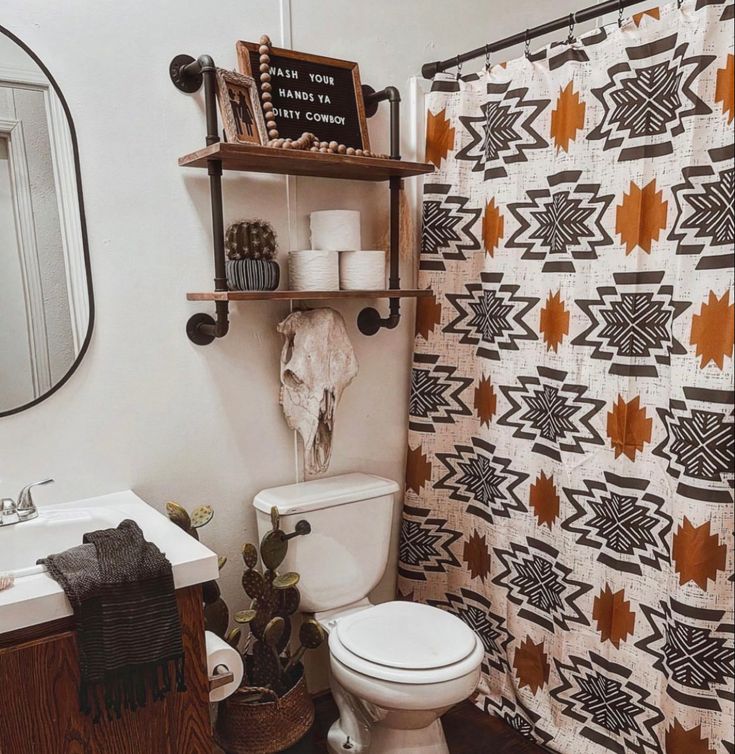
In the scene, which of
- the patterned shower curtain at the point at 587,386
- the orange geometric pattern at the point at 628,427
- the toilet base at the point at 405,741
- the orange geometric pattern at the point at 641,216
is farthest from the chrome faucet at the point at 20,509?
the orange geometric pattern at the point at 641,216

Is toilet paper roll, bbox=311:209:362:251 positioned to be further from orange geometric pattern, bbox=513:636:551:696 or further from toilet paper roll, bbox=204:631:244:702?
orange geometric pattern, bbox=513:636:551:696

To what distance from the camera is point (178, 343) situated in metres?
1.82

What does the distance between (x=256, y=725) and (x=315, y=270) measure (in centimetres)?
119

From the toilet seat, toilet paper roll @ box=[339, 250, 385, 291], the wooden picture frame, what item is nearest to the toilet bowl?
the toilet seat

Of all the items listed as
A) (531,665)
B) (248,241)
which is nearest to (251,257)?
(248,241)

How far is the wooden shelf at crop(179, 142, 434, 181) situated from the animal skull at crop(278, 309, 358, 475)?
1.30 ft

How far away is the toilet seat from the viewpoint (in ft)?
5.26

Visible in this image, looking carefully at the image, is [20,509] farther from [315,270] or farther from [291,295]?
[315,270]

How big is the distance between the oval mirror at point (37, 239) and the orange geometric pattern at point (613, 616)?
1503 millimetres

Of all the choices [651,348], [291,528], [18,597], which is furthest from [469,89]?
[18,597]

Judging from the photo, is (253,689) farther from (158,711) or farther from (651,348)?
(651,348)

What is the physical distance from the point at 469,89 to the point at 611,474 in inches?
46.9

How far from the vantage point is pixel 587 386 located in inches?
71.2

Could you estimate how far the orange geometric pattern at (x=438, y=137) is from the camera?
2.08 metres
